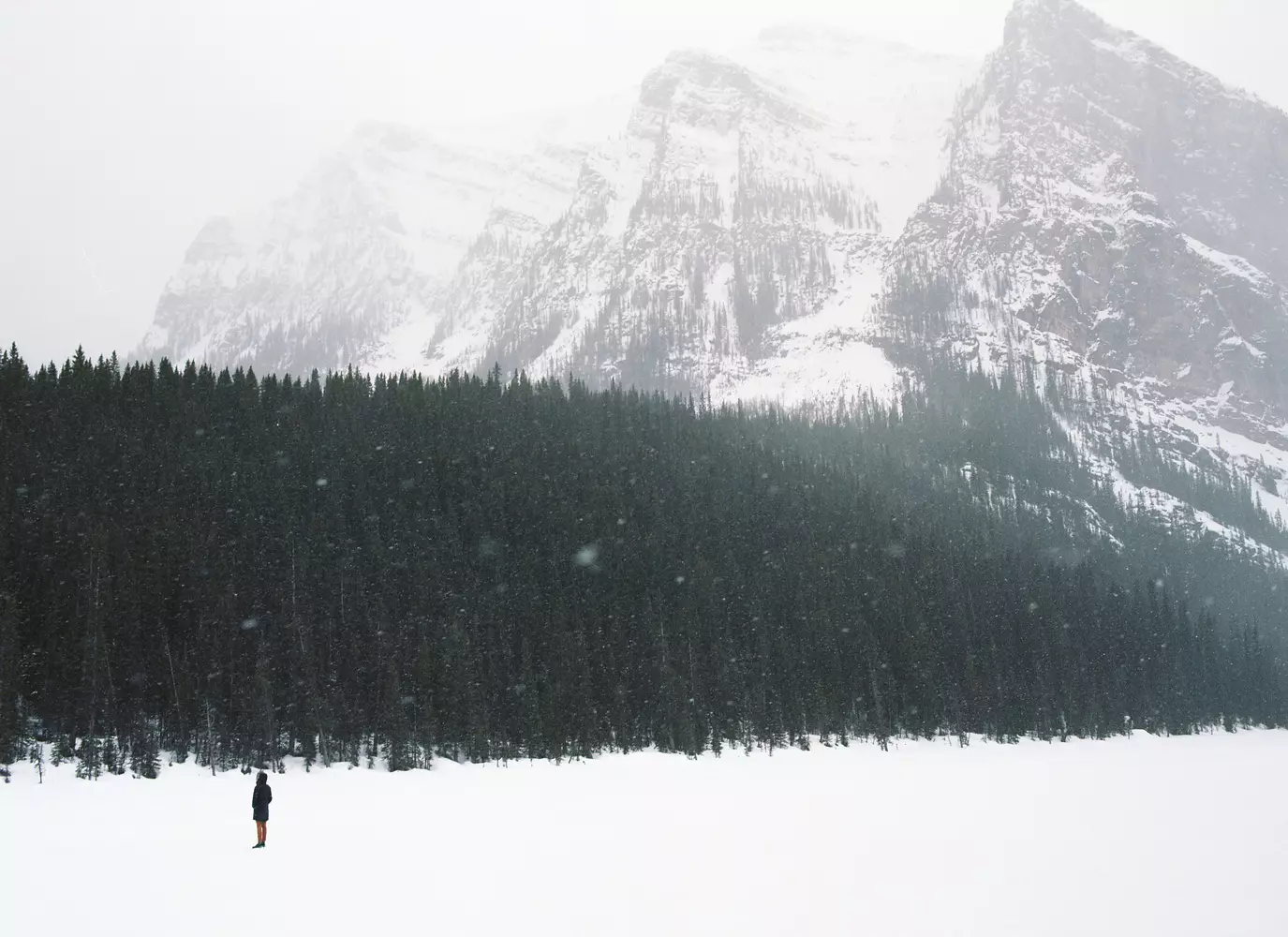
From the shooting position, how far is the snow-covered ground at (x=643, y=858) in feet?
60.3

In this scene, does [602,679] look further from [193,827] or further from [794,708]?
[193,827]

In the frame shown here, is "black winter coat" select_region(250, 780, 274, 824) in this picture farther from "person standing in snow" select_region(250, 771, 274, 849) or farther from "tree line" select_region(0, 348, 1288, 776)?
"tree line" select_region(0, 348, 1288, 776)

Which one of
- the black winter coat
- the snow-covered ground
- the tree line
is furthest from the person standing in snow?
the tree line

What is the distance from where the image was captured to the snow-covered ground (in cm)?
1839

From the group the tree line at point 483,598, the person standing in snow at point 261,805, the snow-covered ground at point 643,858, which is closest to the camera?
the snow-covered ground at point 643,858

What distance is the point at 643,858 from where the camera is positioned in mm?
25141

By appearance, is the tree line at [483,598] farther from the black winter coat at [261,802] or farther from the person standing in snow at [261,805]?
the black winter coat at [261,802]

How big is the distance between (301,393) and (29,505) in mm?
40548

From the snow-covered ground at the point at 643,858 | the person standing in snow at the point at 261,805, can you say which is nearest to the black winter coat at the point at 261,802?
the person standing in snow at the point at 261,805

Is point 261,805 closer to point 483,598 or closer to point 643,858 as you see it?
point 643,858

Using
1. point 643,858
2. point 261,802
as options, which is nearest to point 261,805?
point 261,802

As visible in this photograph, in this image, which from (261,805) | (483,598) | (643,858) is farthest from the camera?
(483,598)

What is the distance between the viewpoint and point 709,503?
4277 inches

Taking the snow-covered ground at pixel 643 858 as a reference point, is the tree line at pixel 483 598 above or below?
below
